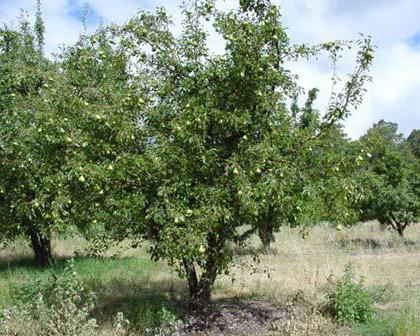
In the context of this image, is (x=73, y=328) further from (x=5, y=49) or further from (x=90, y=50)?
(x=5, y=49)

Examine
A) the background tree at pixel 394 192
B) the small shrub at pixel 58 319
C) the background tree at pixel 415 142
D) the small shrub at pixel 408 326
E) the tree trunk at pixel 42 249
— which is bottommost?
the small shrub at pixel 408 326

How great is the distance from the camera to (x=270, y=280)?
34.3 ft

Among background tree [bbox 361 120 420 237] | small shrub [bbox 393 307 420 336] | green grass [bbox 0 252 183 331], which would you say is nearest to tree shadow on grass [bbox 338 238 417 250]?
background tree [bbox 361 120 420 237]

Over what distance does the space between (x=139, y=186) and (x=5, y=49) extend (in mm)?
8588

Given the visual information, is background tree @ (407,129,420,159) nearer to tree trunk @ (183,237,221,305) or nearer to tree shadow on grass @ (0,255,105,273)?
tree shadow on grass @ (0,255,105,273)

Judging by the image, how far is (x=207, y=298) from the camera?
732 centimetres

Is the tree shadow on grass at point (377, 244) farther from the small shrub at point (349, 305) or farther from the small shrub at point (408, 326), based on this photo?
the small shrub at point (408, 326)

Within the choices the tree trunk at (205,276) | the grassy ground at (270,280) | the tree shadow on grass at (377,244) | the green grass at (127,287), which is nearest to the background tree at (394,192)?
the tree shadow on grass at (377,244)

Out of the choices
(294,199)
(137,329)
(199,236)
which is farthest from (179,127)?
(137,329)

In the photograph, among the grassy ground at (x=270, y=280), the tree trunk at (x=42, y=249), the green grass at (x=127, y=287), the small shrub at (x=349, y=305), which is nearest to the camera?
the small shrub at (x=349, y=305)

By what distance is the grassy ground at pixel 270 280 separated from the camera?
7.10 m

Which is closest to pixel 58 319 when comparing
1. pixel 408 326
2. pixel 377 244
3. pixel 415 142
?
pixel 408 326

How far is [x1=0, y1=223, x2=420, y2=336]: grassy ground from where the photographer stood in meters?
7.10

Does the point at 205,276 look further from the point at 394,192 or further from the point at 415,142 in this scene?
the point at 415,142
